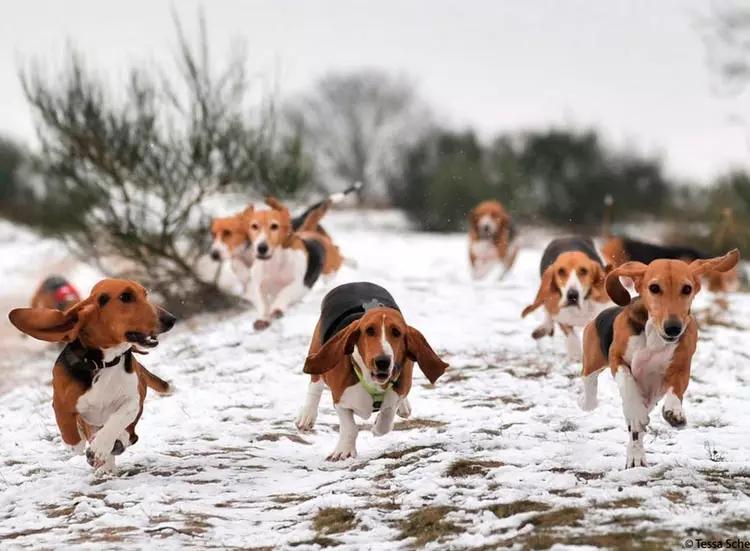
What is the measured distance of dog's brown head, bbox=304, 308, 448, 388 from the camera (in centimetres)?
511

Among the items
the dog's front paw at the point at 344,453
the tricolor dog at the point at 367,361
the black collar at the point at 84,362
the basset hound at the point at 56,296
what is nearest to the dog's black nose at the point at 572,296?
the tricolor dog at the point at 367,361

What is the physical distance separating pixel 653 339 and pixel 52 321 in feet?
10.3

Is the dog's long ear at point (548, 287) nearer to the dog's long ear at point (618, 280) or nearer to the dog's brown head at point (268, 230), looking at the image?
the dog's long ear at point (618, 280)

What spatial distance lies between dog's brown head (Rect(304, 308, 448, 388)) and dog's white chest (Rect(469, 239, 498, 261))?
9.39m

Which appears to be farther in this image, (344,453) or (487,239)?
(487,239)

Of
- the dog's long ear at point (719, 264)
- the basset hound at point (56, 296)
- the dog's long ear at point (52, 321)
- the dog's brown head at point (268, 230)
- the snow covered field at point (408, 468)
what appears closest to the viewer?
the snow covered field at point (408, 468)

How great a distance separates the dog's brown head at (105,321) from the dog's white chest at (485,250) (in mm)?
9840

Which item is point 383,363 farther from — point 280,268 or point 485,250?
point 485,250

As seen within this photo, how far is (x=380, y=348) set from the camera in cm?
511

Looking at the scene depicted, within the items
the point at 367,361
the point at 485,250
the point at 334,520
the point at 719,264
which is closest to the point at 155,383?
the point at 367,361

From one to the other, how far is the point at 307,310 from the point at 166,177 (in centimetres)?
394

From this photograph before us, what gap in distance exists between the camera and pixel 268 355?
9.55 meters

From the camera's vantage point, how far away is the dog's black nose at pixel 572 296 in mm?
A: 7914

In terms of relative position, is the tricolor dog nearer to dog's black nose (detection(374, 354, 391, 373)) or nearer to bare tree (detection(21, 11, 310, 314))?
dog's black nose (detection(374, 354, 391, 373))
